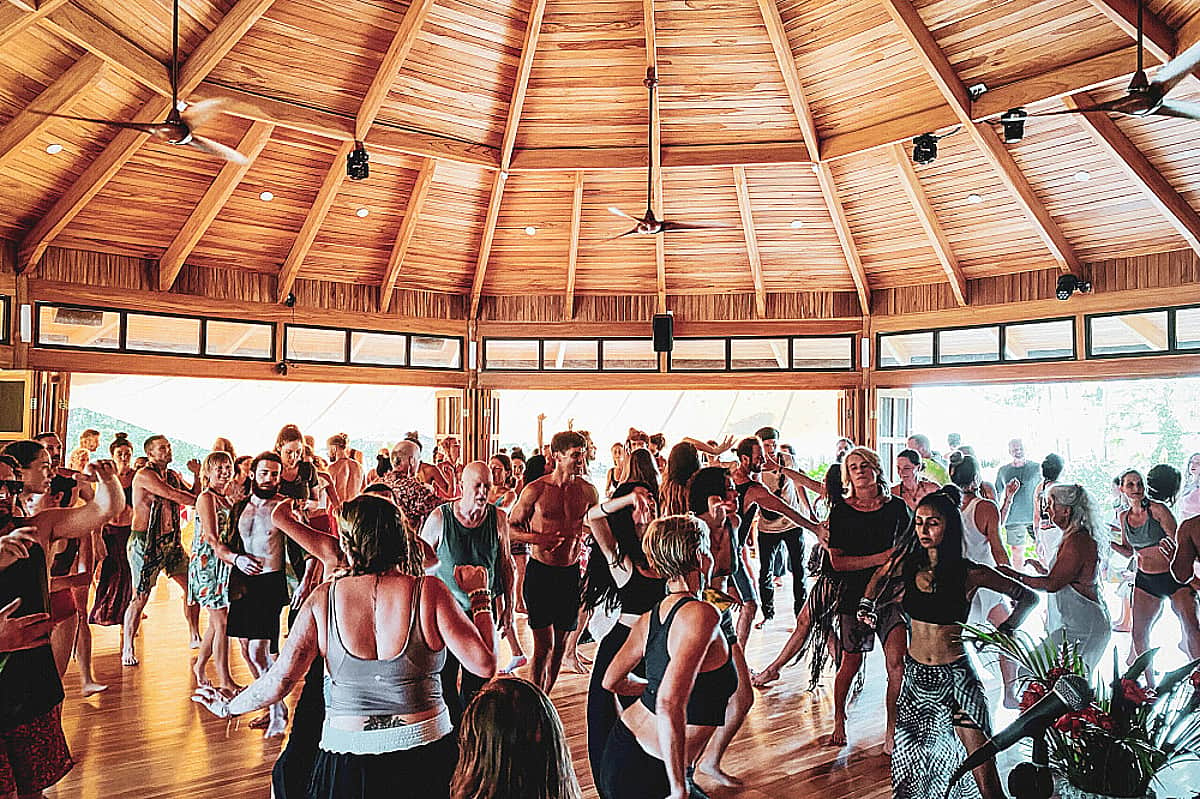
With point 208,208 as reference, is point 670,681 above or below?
below

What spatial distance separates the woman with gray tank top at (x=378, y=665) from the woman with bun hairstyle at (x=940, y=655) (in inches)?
81.2

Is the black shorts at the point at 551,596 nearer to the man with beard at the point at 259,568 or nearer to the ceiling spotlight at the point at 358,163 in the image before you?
the man with beard at the point at 259,568

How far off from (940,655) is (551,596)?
2.25m

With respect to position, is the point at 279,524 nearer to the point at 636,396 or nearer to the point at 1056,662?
the point at 1056,662

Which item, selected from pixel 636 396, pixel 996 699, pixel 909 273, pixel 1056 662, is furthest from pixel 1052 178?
pixel 1056 662

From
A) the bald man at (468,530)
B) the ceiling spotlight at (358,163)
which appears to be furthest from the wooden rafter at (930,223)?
the bald man at (468,530)

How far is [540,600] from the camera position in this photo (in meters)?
5.41

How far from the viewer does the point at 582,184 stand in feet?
35.8

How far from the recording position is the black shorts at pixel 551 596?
540 centimetres

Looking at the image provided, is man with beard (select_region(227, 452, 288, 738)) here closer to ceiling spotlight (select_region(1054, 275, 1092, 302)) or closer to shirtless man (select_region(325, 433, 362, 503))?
shirtless man (select_region(325, 433, 362, 503))

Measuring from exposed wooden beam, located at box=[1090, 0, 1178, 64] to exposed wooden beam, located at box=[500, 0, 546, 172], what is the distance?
13.8 feet

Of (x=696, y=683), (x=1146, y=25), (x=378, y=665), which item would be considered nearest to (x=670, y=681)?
(x=696, y=683)

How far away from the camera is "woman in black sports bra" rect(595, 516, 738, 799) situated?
9.69 ft

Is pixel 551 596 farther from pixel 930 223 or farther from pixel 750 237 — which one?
pixel 930 223
